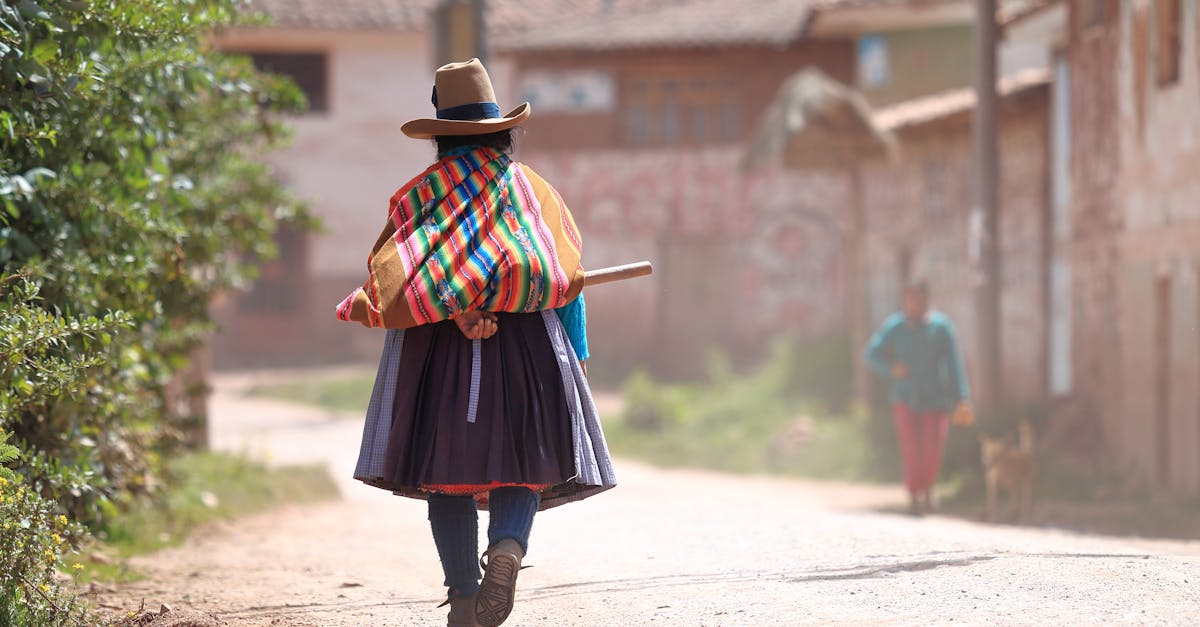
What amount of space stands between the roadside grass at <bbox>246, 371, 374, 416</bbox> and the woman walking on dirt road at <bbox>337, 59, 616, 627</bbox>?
1614cm

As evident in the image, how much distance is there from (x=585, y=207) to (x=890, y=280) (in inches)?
301

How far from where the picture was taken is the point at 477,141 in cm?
500

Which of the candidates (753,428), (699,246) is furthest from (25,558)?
(699,246)

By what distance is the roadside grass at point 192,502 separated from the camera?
7392 mm

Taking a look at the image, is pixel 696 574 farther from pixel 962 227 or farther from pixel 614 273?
pixel 962 227

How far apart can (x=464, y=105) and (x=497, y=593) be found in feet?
4.95

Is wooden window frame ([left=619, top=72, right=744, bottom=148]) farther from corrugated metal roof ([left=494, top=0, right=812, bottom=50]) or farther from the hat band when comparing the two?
the hat band

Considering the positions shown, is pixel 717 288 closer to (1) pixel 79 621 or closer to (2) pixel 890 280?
(2) pixel 890 280

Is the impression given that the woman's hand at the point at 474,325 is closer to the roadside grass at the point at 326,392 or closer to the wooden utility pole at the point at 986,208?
the wooden utility pole at the point at 986,208

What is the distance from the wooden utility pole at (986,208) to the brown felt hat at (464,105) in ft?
29.8

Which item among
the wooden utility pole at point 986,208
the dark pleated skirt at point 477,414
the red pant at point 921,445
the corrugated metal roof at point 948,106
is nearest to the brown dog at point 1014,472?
the red pant at point 921,445

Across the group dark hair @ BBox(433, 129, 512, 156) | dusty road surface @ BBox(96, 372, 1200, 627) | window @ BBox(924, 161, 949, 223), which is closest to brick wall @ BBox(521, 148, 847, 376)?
window @ BBox(924, 161, 949, 223)

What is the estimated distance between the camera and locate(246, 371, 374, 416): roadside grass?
70.7 feet

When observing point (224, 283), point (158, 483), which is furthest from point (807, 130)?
point (158, 483)
